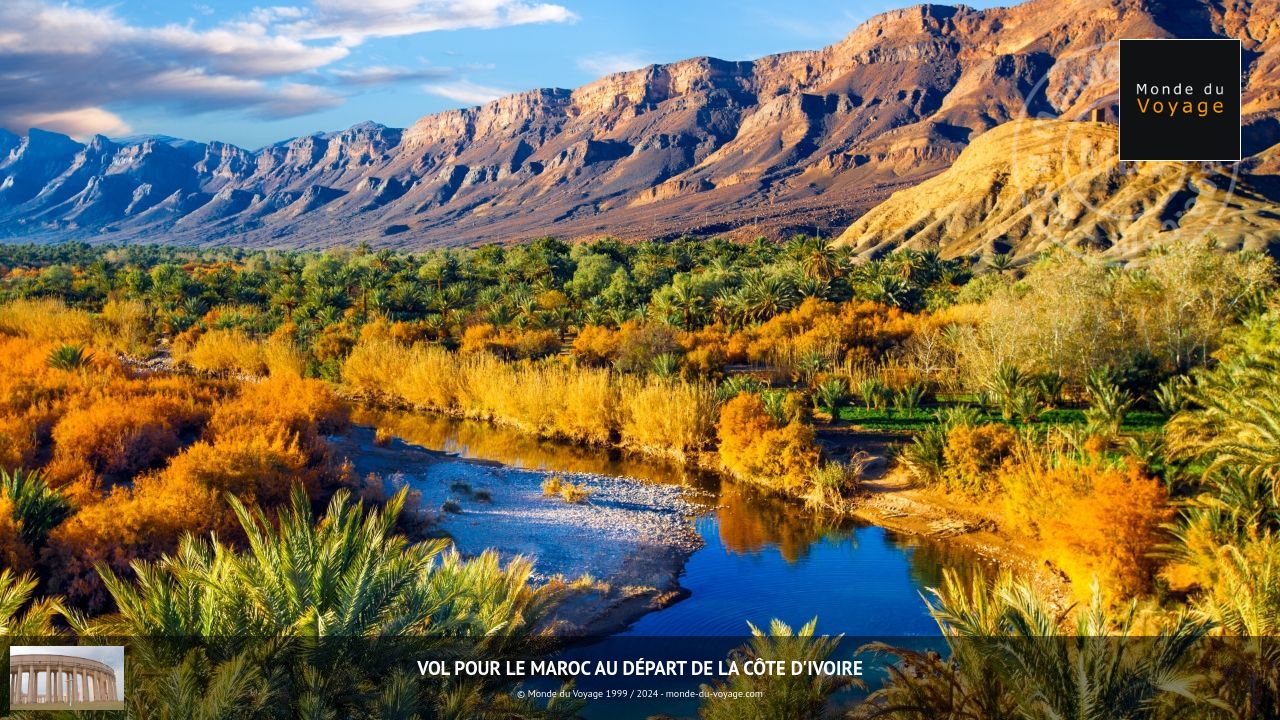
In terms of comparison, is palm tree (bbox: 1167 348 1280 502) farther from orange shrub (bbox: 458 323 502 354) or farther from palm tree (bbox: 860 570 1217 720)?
orange shrub (bbox: 458 323 502 354)

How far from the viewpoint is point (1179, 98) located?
17125mm

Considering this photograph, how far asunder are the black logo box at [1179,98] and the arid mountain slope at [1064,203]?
33657mm

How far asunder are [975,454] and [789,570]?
4677 millimetres

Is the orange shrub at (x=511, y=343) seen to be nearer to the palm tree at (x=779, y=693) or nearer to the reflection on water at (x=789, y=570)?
the reflection on water at (x=789, y=570)

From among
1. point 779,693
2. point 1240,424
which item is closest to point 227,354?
point 779,693

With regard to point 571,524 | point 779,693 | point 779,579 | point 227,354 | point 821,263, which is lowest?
point 779,579

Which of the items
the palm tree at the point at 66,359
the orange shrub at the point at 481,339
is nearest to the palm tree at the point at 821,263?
the orange shrub at the point at 481,339

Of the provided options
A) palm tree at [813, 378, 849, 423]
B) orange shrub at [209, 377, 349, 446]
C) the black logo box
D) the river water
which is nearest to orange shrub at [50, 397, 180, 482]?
orange shrub at [209, 377, 349, 446]

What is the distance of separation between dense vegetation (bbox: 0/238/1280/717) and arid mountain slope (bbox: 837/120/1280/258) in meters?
17.5

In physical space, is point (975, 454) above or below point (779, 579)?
above

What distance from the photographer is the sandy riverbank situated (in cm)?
1308

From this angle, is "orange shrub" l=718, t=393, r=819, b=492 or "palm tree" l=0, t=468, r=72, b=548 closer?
"palm tree" l=0, t=468, r=72, b=548

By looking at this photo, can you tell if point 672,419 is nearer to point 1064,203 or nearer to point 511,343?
point 511,343

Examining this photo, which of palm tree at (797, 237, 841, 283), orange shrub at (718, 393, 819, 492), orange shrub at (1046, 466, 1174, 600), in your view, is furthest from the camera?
palm tree at (797, 237, 841, 283)
